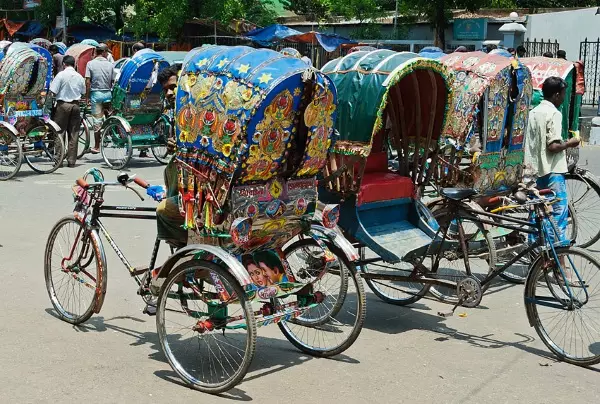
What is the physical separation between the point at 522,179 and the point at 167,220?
3987mm

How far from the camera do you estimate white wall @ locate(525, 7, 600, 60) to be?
86.6 ft

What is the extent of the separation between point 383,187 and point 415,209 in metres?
0.39

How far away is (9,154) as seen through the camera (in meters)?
12.3

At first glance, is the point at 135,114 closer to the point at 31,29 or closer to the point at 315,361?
the point at 315,361

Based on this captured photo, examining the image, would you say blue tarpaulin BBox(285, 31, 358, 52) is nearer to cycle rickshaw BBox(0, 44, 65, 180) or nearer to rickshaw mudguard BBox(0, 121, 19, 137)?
cycle rickshaw BBox(0, 44, 65, 180)

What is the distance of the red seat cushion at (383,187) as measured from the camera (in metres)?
6.26

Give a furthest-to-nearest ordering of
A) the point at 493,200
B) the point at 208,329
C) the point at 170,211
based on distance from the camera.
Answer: the point at 493,200
the point at 170,211
the point at 208,329

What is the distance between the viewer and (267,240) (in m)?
5.19

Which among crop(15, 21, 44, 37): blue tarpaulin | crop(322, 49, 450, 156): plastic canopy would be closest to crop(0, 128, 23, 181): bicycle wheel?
crop(322, 49, 450, 156): plastic canopy

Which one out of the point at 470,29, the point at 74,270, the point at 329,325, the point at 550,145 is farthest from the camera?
the point at 470,29

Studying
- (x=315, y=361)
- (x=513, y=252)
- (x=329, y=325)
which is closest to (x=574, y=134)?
(x=513, y=252)

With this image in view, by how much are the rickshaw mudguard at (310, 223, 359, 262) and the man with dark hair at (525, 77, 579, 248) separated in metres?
2.66

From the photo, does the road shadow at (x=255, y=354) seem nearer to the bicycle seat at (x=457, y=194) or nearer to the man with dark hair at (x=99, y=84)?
the bicycle seat at (x=457, y=194)

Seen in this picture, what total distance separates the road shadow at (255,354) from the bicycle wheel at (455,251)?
46.2 inches
